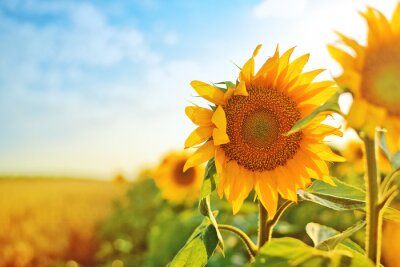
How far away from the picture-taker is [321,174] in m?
1.35

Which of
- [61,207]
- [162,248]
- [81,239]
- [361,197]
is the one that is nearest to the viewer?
[361,197]

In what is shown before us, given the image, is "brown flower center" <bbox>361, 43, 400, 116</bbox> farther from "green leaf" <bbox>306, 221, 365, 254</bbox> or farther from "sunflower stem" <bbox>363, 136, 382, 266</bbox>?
"green leaf" <bbox>306, 221, 365, 254</bbox>

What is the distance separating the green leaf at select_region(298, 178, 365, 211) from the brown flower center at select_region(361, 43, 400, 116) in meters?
0.29

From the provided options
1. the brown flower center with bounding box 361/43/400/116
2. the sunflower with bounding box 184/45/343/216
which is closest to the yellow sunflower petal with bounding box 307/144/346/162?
the sunflower with bounding box 184/45/343/216

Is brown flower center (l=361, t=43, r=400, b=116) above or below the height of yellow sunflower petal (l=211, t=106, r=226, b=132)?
above

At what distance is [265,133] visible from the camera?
144 cm

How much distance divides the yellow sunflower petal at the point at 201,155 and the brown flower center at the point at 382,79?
47cm

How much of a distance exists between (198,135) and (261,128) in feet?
0.65

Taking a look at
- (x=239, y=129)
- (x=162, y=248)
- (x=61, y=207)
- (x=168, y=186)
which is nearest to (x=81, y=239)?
(x=61, y=207)

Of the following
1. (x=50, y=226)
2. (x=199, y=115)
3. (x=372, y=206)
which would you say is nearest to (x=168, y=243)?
(x=199, y=115)

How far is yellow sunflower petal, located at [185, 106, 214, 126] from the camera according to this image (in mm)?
1305

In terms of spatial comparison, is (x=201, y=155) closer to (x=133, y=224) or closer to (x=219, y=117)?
(x=219, y=117)

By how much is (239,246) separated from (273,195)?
255cm

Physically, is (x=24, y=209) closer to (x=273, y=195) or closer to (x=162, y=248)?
(x=162, y=248)
